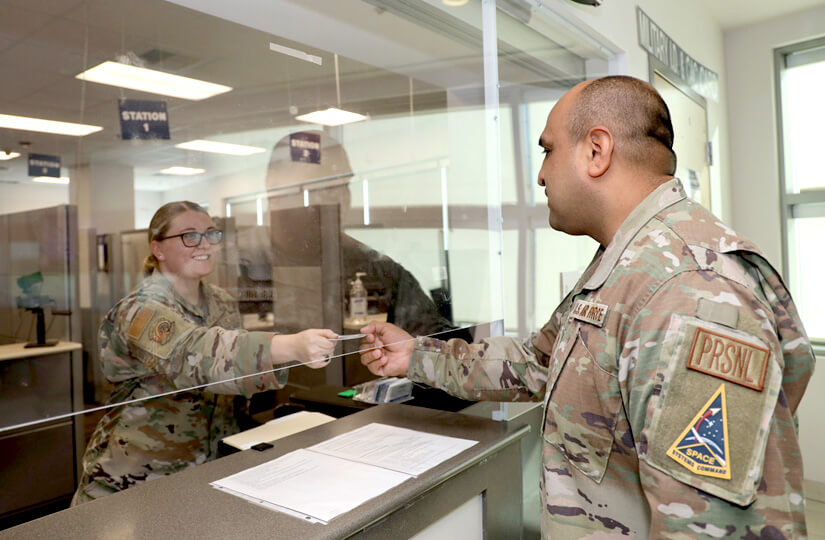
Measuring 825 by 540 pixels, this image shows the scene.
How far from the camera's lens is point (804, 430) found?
3643mm

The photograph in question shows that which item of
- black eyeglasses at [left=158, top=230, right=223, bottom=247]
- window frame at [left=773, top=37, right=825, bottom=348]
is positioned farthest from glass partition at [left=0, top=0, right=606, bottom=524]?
window frame at [left=773, top=37, right=825, bottom=348]

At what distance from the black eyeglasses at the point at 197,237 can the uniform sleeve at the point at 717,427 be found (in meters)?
0.89

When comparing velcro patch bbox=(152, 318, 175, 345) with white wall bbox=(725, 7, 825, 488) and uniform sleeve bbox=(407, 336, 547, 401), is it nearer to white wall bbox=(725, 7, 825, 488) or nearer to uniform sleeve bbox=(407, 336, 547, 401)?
uniform sleeve bbox=(407, 336, 547, 401)

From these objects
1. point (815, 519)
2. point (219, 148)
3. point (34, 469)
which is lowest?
point (815, 519)

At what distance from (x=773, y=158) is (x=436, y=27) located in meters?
3.26

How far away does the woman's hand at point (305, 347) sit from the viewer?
1.26 m

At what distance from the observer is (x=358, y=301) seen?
1.51 meters

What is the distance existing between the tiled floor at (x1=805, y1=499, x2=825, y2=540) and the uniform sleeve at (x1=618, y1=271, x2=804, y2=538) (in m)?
2.98

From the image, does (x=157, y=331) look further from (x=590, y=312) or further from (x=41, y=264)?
(x=590, y=312)

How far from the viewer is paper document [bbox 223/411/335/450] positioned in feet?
5.11

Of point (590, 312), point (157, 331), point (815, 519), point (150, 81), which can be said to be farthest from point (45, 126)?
point (815, 519)

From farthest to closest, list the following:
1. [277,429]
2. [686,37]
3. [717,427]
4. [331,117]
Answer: [686,37] < [277,429] < [331,117] < [717,427]

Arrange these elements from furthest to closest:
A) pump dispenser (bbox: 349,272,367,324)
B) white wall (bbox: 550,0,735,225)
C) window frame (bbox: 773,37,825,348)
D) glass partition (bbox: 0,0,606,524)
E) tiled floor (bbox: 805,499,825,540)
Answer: window frame (bbox: 773,37,825,348) → tiled floor (bbox: 805,499,825,540) → white wall (bbox: 550,0,735,225) → pump dispenser (bbox: 349,272,367,324) → glass partition (bbox: 0,0,606,524)

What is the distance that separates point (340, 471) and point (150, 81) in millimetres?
936
